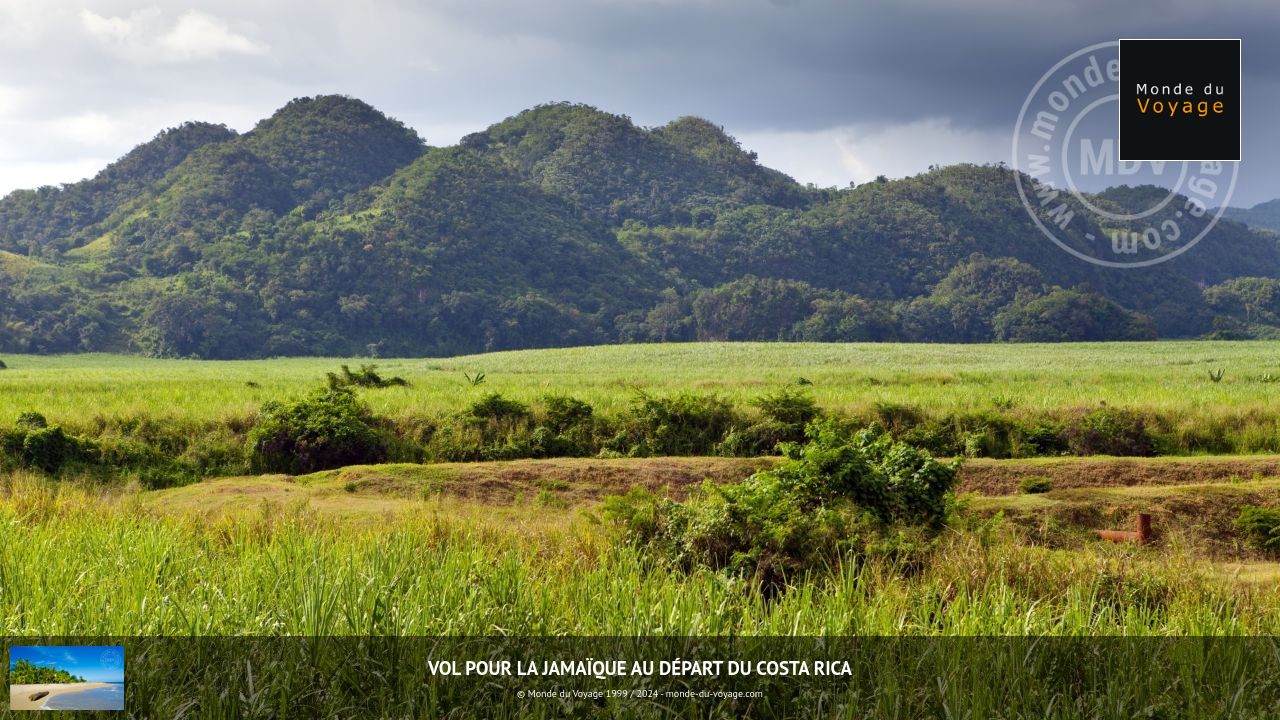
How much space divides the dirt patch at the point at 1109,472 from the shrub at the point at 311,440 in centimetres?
1200

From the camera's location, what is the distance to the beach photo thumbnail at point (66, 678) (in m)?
5.07

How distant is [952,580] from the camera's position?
25.8ft

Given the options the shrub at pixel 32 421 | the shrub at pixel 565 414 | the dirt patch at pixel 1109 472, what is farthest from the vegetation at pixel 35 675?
the shrub at pixel 565 414

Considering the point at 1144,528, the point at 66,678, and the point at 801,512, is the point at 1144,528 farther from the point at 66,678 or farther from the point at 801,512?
the point at 66,678

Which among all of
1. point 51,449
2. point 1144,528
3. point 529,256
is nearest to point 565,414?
point 51,449

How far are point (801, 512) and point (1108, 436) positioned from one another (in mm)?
13748

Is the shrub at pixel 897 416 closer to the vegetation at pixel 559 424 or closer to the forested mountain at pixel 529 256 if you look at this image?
the vegetation at pixel 559 424

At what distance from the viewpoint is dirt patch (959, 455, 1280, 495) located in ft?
55.9

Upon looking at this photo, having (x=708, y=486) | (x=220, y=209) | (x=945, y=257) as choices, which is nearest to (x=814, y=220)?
(x=945, y=257)

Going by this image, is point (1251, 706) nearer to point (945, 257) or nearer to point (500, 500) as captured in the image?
point (500, 500)

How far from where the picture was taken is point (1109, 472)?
685 inches

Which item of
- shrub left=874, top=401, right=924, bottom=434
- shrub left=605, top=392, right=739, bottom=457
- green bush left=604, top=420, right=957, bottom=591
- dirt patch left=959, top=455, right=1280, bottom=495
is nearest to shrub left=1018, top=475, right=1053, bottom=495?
dirt patch left=959, top=455, right=1280, bottom=495

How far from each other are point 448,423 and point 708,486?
11.7 meters

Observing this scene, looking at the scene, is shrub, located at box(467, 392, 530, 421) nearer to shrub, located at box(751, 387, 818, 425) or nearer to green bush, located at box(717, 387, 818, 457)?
green bush, located at box(717, 387, 818, 457)
